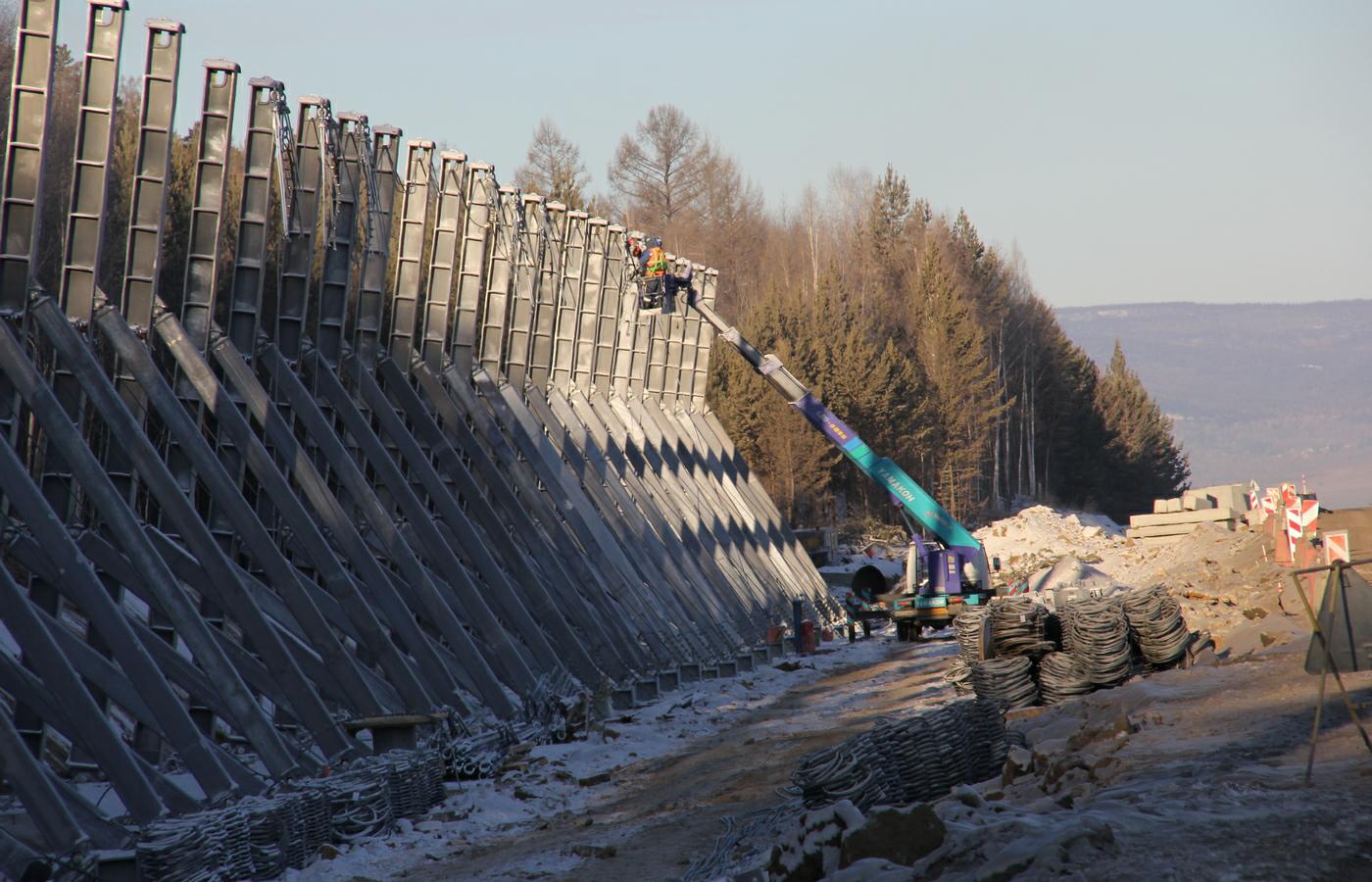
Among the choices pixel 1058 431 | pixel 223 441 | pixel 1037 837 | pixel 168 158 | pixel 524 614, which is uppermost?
pixel 1058 431

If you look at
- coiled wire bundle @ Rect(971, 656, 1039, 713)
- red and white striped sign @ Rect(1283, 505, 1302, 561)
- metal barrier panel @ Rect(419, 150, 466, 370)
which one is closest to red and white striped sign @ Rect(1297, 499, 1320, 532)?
red and white striped sign @ Rect(1283, 505, 1302, 561)

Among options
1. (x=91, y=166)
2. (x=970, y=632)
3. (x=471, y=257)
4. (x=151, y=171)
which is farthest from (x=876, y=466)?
(x=91, y=166)

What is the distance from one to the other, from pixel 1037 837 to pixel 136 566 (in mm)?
8795

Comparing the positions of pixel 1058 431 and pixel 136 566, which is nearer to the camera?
pixel 136 566

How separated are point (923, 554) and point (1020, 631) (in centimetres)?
1485

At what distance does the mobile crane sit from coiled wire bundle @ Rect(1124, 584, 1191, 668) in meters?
13.4

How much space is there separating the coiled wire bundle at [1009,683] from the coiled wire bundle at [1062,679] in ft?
0.51

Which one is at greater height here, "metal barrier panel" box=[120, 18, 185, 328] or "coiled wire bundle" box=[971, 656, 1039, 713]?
"metal barrier panel" box=[120, 18, 185, 328]

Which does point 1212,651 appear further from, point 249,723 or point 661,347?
point 661,347

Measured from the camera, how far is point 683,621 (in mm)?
26688

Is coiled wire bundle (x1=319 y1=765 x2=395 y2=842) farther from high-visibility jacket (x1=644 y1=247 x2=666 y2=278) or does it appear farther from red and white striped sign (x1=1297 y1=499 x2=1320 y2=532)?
high-visibility jacket (x1=644 y1=247 x2=666 y2=278)

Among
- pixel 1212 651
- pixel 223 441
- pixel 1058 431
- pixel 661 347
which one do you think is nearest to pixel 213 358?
pixel 223 441

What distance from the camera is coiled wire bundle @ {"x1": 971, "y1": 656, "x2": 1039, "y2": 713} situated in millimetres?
17672

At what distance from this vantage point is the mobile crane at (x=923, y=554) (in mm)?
32281
